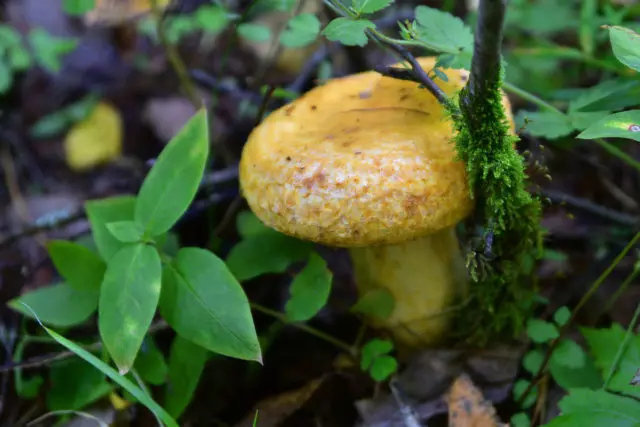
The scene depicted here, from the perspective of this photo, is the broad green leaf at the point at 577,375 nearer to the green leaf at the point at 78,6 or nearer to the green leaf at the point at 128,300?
the green leaf at the point at 128,300

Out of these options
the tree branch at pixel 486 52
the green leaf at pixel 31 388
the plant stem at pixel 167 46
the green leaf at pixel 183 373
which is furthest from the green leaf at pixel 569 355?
the plant stem at pixel 167 46

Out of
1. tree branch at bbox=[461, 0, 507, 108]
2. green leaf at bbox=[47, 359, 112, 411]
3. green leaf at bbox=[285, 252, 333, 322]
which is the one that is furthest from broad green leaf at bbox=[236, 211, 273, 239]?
tree branch at bbox=[461, 0, 507, 108]

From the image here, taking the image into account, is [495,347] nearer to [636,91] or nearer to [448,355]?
[448,355]

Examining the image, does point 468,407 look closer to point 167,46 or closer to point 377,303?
point 377,303

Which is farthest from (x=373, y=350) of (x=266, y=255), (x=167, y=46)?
(x=167, y=46)

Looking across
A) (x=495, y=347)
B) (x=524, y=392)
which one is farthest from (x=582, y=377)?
(x=495, y=347)

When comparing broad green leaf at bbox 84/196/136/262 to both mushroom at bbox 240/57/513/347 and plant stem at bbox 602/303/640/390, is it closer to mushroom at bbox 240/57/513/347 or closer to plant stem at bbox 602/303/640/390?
mushroom at bbox 240/57/513/347
